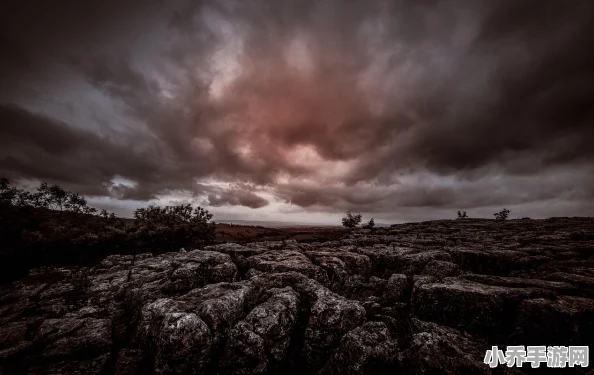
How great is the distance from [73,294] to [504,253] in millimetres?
36659

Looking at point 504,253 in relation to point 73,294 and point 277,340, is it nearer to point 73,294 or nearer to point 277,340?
point 277,340

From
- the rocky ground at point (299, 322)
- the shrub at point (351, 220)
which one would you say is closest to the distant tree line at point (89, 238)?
the rocky ground at point (299, 322)

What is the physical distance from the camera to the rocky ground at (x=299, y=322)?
401 inches

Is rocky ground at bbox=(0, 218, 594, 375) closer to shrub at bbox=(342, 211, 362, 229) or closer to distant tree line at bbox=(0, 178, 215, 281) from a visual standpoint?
distant tree line at bbox=(0, 178, 215, 281)

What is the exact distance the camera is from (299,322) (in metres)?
12.9

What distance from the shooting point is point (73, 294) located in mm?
18375

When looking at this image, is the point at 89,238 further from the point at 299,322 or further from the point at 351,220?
the point at 351,220

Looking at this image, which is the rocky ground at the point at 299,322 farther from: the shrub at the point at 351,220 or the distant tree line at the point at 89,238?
the shrub at the point at 351,220

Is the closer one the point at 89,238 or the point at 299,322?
the point at 299,322

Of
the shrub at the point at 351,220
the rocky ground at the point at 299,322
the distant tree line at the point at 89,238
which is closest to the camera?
the rocky ground at the point at 299,322

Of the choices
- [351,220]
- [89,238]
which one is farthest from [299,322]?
[351,220]

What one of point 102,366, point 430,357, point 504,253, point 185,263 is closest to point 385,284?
point 430,357

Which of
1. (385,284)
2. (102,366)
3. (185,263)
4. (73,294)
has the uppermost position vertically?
(185,263)

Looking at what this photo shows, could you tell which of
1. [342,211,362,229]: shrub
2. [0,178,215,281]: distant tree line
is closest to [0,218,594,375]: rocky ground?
[0,178,215,281]: distant tree line
